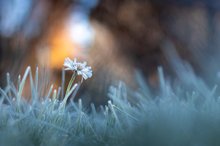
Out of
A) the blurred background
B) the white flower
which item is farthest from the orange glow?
the white flower

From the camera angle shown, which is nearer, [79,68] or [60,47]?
[79,68]

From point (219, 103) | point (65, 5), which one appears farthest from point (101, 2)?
point (219, 103)

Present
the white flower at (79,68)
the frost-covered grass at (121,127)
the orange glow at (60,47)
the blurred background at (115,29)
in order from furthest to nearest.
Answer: the orange glow at (60,47), the blurred background at (115,29), the white flower at (79,68), the frost-covered grass at (121,127)

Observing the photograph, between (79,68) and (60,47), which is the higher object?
(79,68)

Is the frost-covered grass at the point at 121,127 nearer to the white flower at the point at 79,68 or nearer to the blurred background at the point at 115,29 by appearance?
the white flower at the point at 79,68

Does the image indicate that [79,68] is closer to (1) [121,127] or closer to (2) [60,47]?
(1) [121,127]

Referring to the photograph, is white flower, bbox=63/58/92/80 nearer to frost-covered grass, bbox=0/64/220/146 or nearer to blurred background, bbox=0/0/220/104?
frost-covered grass, bbox=0/64/220/146

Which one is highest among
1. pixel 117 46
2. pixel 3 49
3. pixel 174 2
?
pixel 174 2

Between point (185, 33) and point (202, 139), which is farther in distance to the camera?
point (185, 33)

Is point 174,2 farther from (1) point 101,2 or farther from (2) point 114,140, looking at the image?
(2) point 114,140

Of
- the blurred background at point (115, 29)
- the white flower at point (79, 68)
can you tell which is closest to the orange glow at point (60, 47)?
the blurred background at point (115, 29)

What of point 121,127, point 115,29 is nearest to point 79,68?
point 121,127
